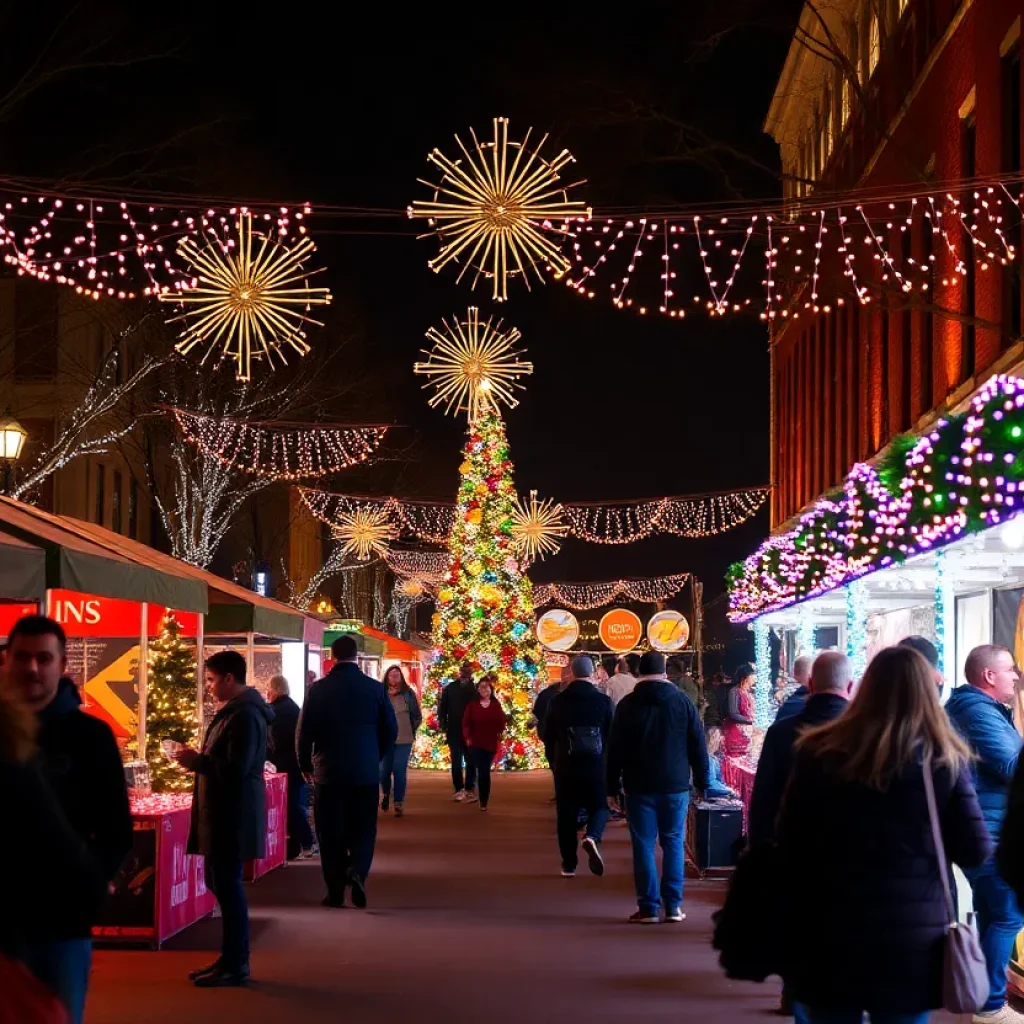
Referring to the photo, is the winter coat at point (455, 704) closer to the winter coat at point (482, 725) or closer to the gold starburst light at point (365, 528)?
the winter coat at point (482, 725)

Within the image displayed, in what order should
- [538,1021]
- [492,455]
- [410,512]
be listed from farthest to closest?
1. [410,512]
2. [492,455]
3. [538,1021]

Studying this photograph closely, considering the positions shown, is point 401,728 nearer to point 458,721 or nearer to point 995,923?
point 458,721

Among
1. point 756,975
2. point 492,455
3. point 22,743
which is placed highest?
point 492,455

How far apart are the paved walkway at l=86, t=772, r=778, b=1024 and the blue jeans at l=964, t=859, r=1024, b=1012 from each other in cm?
121

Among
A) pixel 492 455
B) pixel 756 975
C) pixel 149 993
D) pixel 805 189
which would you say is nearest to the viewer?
pixel 756 975

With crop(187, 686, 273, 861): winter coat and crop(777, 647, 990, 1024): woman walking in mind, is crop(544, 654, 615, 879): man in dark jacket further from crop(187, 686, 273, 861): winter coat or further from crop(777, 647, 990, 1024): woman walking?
crop(777, 647, 990, 1024): woman walking

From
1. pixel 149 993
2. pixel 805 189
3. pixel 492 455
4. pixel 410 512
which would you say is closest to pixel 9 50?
pixel 492 455

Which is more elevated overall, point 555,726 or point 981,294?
point 981,294

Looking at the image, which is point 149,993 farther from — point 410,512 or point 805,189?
point 410,512

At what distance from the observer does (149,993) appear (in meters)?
9.80

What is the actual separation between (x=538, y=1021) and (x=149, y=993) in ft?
7.34

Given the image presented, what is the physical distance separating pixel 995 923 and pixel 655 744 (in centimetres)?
418

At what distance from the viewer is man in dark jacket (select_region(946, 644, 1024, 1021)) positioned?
877 centimetres

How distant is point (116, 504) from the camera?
155 feet
